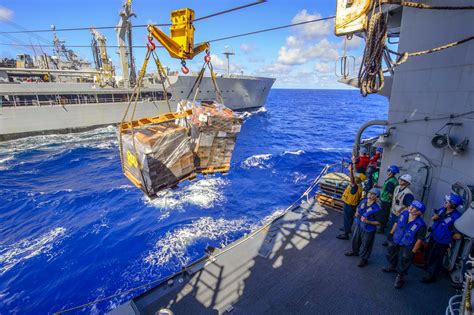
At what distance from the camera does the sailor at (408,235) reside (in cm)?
481

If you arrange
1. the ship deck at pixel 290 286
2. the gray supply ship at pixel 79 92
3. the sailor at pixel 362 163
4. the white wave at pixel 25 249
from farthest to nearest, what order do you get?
the gray supply ship at pixel 79 92 < the white wave at pixel 25 249 < the sailor at pixel 362 163 < the ship deck at pixel 290 286

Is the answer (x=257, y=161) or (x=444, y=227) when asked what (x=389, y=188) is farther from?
(x=257, y=161)

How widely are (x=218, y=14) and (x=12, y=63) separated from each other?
4648cm

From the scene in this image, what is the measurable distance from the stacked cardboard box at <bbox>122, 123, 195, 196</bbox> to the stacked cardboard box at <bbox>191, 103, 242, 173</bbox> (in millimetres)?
365

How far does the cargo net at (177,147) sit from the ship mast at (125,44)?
28806 mm

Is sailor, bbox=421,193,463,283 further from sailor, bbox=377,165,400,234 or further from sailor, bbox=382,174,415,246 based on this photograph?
sailor, bbox=377,165,400,234

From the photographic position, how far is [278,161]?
21.8 meters

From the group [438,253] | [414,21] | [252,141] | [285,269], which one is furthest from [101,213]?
[252,141]

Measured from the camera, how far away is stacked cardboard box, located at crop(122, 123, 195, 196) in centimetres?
497

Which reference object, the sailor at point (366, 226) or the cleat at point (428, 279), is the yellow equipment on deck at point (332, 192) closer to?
the sailor at point (366, 226)

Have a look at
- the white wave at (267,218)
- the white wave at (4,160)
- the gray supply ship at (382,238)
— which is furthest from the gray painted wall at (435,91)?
the white wave at (4,160)

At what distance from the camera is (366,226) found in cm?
565

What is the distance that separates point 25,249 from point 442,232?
48.0 feet

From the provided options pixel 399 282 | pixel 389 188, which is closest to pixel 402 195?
pixel 389 188
